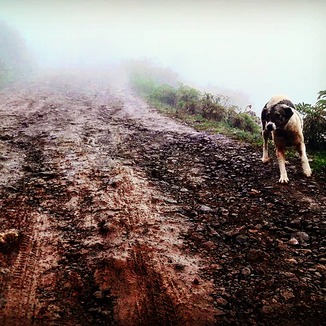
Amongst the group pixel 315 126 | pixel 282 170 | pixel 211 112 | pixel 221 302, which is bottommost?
pixel 221 302

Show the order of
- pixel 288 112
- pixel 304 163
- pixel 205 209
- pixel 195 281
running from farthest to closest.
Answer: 1. pixel 304 163
2. pixel 288 112
3. pixel 205 209
4. pixel 195 281

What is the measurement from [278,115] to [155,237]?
3025 mm

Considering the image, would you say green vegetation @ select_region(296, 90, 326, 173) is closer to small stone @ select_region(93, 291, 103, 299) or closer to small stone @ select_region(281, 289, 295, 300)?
small stone @ select_region(281, 289, 295, 300)

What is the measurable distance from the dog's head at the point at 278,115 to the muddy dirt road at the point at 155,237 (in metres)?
0.89

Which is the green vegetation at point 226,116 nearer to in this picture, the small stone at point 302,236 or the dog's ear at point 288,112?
the dog's ear at point 288,112

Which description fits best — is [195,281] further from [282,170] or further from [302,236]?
[282,170]

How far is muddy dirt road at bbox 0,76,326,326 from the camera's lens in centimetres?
234

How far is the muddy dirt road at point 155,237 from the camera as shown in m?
2.34

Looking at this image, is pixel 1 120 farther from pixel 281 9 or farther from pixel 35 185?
pixel 281 9

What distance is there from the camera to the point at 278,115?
184 inches

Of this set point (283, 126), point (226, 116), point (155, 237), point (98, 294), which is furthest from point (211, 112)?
point (98, 294)

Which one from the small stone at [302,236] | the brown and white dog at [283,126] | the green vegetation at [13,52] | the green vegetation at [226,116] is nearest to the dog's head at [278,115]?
the brown and white dog at [283,126]

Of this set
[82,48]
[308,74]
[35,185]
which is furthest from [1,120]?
[308,74]

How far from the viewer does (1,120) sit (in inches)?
297
